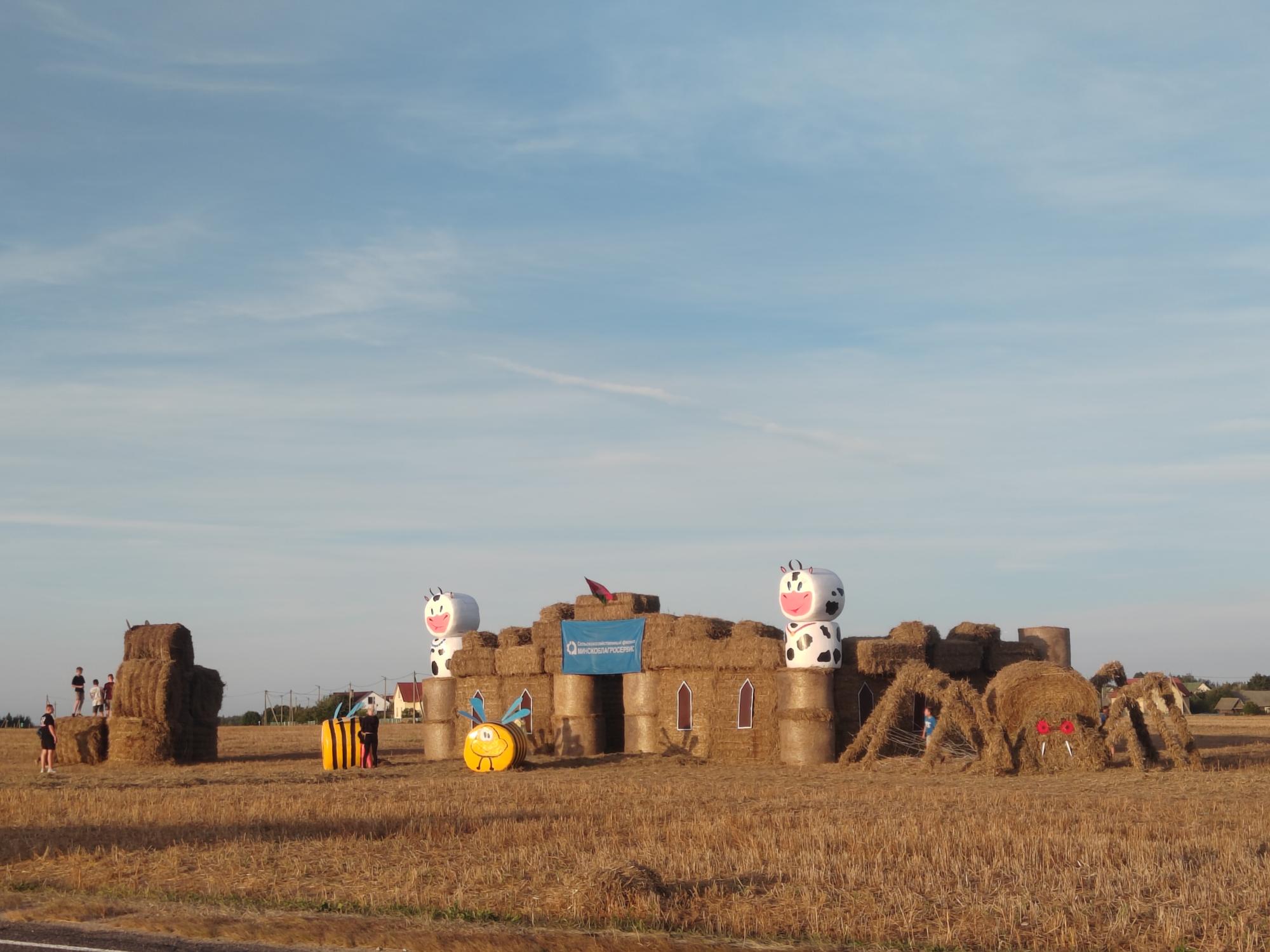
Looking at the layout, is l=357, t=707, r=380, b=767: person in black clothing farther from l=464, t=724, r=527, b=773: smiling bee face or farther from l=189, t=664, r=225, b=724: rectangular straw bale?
l=189, t=664, r=225, b=724: rectangular straw bale

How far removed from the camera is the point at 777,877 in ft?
38.8

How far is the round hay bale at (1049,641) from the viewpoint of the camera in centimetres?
Result: 3183

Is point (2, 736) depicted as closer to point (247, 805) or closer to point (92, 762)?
point (92, 762)

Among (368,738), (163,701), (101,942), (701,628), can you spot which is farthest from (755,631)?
(101,942)

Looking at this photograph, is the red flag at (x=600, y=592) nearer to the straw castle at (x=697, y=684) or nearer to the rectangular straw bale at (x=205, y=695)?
the straw castle at (x=697, y=684)

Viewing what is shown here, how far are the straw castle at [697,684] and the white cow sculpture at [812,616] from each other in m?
0.31

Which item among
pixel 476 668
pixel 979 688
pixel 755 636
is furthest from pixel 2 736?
pixel 979 688

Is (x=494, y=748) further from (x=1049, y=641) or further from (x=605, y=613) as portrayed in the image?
(x=1049, y=641)

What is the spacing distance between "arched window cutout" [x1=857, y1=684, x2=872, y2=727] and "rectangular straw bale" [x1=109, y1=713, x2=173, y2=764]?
50.2 ft

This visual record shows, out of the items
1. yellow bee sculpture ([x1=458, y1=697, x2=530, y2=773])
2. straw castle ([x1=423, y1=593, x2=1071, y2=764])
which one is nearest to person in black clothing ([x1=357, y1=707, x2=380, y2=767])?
yellow bee sculpture ([x1=458, y1=697, x2=530, y2=773])

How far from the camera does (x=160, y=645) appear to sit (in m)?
32.5

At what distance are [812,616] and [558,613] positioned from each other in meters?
7.44

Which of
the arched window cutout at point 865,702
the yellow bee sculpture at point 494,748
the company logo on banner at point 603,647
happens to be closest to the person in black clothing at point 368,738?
the yellow bee sculpture at point 494,748

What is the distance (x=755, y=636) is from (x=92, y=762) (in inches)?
603
